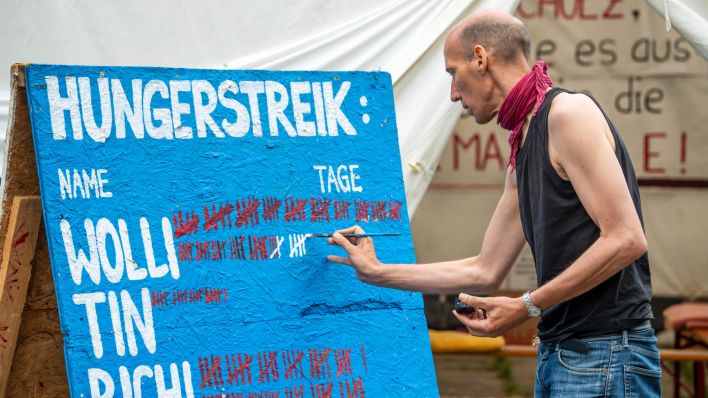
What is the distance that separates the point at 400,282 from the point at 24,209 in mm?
1162

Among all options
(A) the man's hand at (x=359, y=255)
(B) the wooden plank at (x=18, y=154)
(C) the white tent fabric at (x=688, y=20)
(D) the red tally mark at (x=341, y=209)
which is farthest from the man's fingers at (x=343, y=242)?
(C) the white tent fabric at (x=688, y=20)

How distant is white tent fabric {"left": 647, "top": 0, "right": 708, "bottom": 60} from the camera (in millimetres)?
4688

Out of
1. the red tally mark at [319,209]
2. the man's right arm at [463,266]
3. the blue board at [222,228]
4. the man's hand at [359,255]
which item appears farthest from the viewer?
the red tally mark at [319,209]

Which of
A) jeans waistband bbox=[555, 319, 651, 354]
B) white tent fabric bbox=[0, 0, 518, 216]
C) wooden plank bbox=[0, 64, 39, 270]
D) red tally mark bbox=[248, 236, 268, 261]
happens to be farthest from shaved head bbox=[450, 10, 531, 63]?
white tent fabric bbox=[0, 0, 518, 216]

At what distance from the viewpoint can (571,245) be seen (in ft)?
9.51

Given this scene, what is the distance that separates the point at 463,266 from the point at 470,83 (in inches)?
24.7

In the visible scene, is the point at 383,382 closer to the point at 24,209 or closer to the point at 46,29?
the point at 24,209

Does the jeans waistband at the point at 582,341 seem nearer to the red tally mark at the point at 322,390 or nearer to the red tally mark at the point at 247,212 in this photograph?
the red tally mark at the point at 322,390

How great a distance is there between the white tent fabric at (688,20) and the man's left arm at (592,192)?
2.05m

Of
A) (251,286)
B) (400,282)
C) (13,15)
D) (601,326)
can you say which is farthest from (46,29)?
(601,326)

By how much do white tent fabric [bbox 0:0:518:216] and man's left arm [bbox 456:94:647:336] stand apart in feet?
5.99

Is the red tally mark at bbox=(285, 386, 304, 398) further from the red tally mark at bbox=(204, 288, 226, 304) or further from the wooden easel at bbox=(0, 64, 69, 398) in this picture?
the wooden easel at bbox=(0, 64, 69, 398)

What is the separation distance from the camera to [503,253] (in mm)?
3389

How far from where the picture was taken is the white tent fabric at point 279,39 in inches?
179
